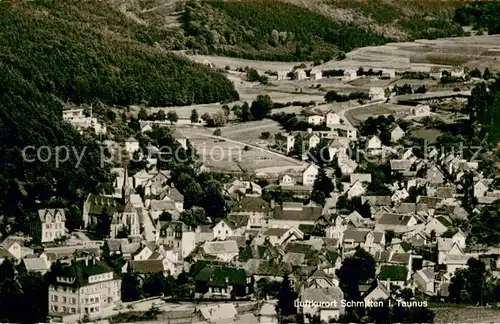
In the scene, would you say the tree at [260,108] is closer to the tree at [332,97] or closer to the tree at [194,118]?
the tree at [194,118]

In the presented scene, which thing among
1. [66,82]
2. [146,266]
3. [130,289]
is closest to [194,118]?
[66,82]

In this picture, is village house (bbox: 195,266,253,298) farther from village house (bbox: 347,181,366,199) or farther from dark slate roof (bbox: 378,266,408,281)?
village house (bbox: 347,181,366,199)

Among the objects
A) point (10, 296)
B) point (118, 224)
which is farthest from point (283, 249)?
point (10, 296)

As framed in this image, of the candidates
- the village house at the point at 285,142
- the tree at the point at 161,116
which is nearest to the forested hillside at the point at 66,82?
the tree at the point at 161,116

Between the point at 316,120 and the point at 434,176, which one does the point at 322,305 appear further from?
the point at 316,120

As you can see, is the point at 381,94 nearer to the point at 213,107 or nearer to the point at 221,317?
the point at 213,107
